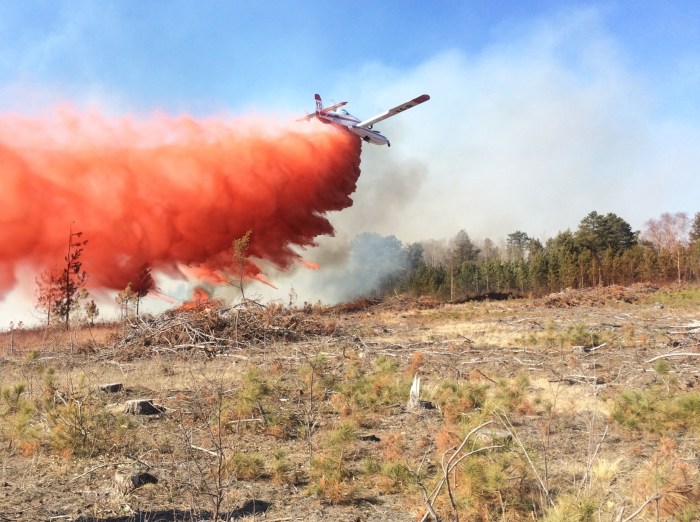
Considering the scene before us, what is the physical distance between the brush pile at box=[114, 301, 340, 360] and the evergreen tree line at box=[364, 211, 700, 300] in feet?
123

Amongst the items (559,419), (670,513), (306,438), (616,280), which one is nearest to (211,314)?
(306,438)

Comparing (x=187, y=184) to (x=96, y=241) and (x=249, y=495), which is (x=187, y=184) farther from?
(x=249, y=495)

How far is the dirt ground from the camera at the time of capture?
6.15 m

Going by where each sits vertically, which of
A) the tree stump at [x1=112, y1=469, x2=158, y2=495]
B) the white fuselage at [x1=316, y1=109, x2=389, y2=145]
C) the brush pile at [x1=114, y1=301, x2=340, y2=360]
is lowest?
the tree stump at [x1=112, y1=469, x2=158, y2=495]

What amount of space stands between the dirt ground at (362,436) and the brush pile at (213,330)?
1342 mm

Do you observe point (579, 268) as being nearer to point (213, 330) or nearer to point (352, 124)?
point (352, 124)

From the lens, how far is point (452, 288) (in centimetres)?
7800

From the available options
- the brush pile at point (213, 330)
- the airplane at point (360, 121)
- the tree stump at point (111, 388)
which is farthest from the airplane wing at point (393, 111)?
the tree stump at point (111, 388)

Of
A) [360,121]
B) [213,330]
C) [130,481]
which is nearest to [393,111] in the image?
[360,121]

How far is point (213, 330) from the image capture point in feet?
72.2

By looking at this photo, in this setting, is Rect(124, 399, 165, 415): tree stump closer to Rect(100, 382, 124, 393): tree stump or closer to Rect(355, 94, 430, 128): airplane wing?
Rect(100, 382, 124, 393): tree stump

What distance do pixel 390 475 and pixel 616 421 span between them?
480cm

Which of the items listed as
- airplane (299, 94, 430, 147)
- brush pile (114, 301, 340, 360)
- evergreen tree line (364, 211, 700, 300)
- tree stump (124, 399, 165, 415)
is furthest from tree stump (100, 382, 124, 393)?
evergreen tree line (364, 211, 700, 300)

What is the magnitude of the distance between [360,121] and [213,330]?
901 inches
